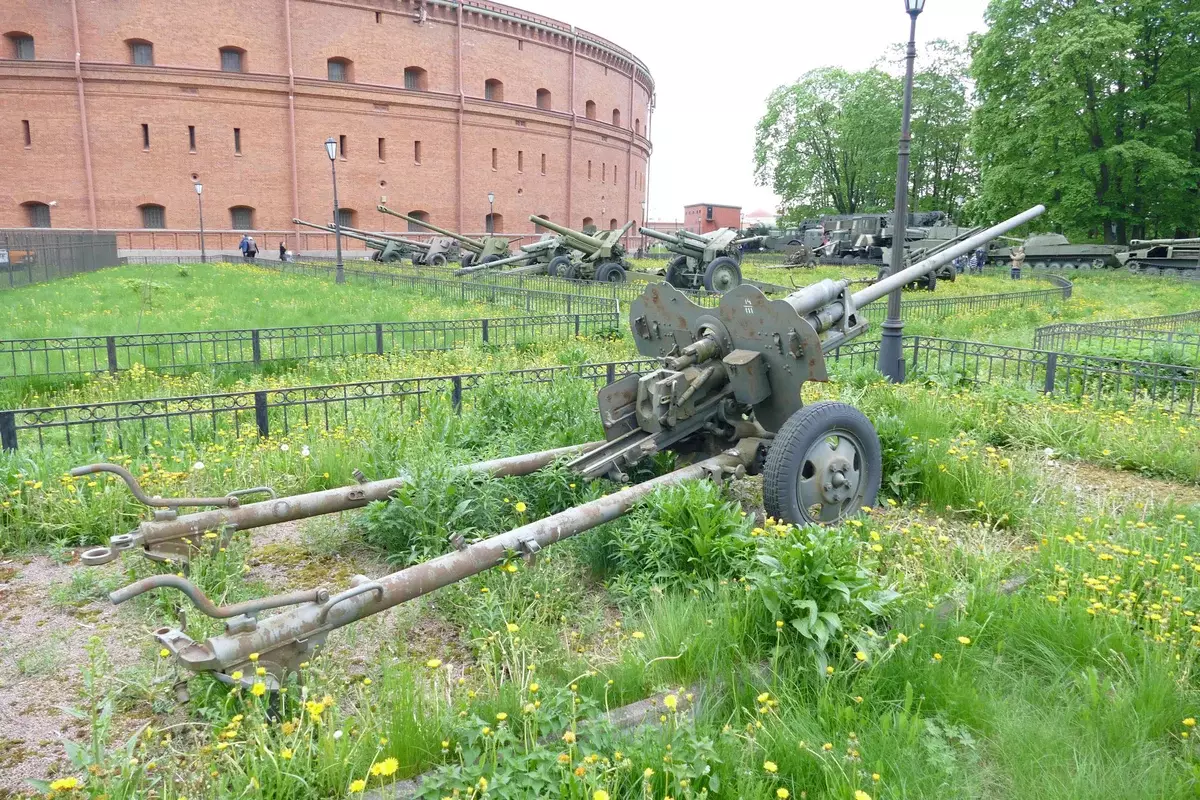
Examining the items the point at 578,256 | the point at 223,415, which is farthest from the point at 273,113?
the point at 223,415

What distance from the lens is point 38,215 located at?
35812mm

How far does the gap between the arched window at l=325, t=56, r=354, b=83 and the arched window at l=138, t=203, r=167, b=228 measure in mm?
Answer: 10262

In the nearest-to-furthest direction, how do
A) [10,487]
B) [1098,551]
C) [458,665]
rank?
1. [458,665]
2. [1098,551]
3. [10,487]

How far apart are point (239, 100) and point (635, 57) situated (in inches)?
1013

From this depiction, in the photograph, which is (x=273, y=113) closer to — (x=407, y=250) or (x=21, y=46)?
(x=407, y=250)

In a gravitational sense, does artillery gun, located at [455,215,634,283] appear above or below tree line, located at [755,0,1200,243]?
below

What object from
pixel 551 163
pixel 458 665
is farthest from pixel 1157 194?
pixel 458 665

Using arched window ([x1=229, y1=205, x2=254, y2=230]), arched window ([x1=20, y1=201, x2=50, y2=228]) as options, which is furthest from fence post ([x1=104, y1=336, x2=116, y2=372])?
arched window ([x1=20, y1=201, x2=50, y2=228])

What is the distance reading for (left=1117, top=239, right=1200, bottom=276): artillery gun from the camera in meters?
28.2

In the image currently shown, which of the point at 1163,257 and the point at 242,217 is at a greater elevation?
the point at 242,217

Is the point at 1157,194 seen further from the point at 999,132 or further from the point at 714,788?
the point at 714,788

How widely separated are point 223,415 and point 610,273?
1851cm

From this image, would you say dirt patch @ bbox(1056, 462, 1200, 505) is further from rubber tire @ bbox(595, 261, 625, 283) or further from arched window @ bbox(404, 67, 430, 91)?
arched window @ bbox(404, 67, 430, 91)

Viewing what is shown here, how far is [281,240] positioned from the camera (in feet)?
126
